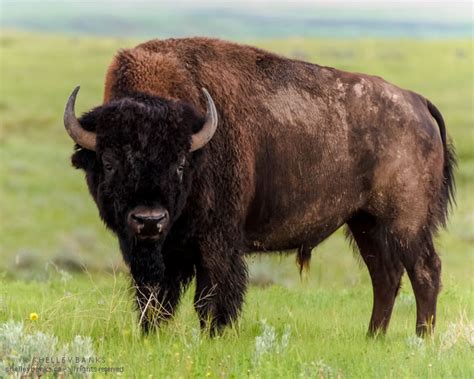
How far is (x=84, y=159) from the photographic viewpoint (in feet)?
20.9

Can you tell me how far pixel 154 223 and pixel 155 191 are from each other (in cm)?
24

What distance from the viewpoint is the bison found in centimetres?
609

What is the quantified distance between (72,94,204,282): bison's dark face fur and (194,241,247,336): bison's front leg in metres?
0.38

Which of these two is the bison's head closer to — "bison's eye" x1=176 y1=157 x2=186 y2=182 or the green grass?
"bison's eye" x1=176 y1=157 x2=186 y2=182

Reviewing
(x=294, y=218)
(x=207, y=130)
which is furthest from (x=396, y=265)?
(x=207, y=130)

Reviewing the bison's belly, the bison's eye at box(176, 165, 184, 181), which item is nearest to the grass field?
the bison's belly

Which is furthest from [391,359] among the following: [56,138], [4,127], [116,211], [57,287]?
[4,127]

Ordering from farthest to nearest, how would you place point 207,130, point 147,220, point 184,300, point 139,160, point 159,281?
point 184,300
point 159,281
point 207,130
point 139,160
point 147,220

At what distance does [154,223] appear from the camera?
5715mm

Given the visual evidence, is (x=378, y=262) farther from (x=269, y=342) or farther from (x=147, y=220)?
(x=147, y=220)

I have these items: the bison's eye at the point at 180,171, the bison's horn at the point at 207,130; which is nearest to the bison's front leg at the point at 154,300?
the bison's eye at the point at 180,171

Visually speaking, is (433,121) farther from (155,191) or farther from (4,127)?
(4,127)

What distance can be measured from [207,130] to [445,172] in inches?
109

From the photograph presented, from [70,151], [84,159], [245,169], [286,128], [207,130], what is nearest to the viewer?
[207,130]
